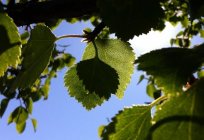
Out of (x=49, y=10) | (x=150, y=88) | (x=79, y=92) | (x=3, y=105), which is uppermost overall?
(x=49, y=10)

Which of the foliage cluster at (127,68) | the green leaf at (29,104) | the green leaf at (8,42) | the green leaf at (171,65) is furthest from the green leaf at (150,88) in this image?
the green leaf at (171,65)

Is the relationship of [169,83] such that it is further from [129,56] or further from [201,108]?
[129,56]

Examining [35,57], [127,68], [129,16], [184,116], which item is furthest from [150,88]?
[184,116]

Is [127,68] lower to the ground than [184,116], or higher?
lower

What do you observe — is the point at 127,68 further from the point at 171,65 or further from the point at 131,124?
the point at 171,65

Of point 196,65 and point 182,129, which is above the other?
point 196,65

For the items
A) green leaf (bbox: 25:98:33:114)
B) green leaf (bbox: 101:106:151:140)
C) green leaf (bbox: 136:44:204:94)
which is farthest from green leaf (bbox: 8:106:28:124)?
green leaf (bbox: 136:44:204:94)

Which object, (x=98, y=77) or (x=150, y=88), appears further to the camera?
(x=150, y=88)

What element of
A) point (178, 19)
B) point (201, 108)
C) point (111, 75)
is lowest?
Result: point (178, 19)

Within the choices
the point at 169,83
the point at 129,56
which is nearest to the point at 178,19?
the point at 129,56
